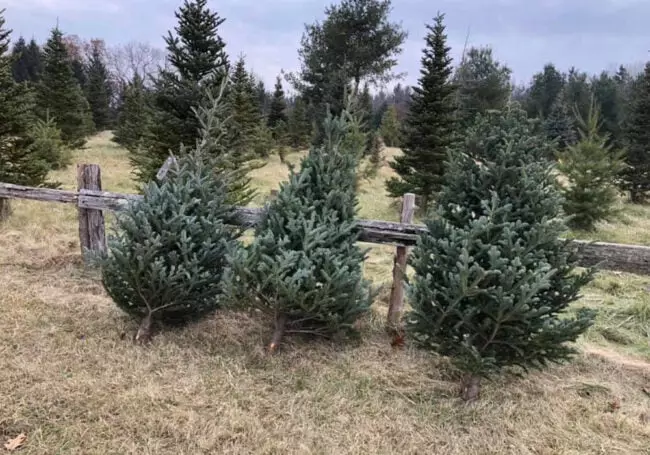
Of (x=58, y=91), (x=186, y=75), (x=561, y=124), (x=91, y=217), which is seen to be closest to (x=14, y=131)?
(x=186, y=75)

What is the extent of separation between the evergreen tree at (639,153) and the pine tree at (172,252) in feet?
57.2

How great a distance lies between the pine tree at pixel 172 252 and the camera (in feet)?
12.8

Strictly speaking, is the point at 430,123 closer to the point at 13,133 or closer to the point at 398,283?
the point at 398,283

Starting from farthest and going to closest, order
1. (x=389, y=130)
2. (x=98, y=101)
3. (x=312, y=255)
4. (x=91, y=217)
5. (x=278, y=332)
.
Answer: (x=98, y=101) → (x=389, y=130) → (x=91, y=217) → (x=278, y=332) → (x=312, y=255)

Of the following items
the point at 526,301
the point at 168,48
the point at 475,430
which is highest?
the point at 168,48

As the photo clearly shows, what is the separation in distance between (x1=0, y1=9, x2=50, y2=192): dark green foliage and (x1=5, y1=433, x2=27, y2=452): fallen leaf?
6.74m

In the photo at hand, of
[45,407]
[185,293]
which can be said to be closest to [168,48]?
[185,293]

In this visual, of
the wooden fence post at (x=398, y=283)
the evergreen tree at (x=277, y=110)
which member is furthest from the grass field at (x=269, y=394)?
the evergreen tree at (x=277, y=110)

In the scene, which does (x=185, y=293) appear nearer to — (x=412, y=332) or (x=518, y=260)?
(x=412, y=332)

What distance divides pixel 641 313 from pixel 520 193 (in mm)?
3524

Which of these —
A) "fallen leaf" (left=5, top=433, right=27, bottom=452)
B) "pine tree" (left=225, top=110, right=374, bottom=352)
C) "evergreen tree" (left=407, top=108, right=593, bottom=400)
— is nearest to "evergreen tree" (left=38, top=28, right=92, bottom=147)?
"pine tree" (left=225, top=110, right=374, bottom=352)

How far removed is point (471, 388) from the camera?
138 inches

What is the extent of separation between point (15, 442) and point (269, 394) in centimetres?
162

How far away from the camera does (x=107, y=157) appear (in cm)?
2039
